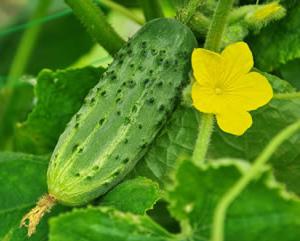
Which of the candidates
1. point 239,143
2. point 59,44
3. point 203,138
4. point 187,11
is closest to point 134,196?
point 203,138

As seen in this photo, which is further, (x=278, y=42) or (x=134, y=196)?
(x=278, y=42)

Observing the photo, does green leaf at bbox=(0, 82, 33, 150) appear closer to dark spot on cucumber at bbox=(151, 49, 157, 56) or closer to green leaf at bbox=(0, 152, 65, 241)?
green leaf at bbox=(0, 152, 65, 241)

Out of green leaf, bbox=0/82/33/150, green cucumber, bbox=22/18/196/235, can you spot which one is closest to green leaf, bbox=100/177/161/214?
green cucumber, bbox=22/18/196/235

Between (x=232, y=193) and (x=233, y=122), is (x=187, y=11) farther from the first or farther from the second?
(x=232, y=193)

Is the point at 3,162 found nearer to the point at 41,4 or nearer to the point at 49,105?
the point at 49,105

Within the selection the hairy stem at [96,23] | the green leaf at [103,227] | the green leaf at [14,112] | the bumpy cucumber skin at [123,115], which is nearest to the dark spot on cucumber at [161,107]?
the bumpy cucumber skin at [123,115]

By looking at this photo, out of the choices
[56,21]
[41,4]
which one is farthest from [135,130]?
[56,21]

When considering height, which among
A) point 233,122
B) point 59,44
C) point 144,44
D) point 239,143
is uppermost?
point 144,44
